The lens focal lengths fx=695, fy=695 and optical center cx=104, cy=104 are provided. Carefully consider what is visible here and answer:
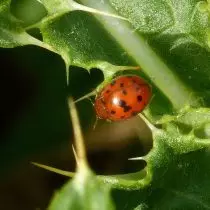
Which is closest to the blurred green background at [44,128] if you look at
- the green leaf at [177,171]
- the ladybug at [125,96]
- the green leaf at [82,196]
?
the ladybug at [125,96]

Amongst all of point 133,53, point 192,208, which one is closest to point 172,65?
point 133,53

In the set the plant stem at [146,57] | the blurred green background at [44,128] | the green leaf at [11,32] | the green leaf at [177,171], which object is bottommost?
the blurred green background at [44,128]

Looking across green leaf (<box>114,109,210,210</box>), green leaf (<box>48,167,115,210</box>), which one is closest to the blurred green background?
green leaf (<box>114,109,210,210</box>)

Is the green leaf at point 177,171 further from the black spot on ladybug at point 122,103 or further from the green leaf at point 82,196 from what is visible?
the green leaf at point 82,196

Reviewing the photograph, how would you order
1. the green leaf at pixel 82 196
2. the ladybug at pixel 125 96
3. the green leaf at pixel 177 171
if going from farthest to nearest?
the ladybug at pixel 125 96 → the green leaf at pixel 177 171 → the green leaf at pixel 82 196

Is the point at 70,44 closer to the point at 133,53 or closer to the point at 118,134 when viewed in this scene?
the point at 133,53

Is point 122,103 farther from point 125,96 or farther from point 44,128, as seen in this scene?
point 44,128
